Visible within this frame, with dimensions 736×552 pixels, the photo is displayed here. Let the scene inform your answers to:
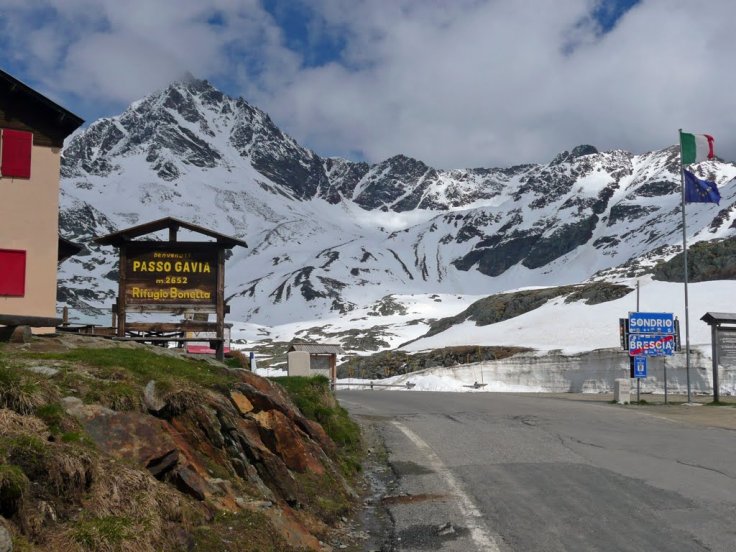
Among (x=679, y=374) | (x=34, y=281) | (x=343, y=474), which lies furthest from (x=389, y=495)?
(x=679, y=374)

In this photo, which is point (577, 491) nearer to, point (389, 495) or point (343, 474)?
point (389, 495)

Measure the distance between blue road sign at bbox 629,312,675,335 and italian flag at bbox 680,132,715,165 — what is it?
6736 mm

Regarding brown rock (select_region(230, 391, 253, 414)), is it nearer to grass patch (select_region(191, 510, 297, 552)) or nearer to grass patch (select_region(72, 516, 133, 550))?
grass patch (select_region(191, 510, 297, 552))

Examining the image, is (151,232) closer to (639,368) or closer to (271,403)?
(271,403)

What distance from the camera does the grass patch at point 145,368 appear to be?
8.66 m

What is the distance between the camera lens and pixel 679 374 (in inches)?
1596

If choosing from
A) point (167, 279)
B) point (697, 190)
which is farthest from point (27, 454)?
point (697, 190)

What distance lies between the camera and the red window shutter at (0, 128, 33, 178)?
1697cm

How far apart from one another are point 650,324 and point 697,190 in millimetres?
6100

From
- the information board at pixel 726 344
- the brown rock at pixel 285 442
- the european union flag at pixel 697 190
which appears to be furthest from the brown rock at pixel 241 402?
the european union flag at pixel 697 190

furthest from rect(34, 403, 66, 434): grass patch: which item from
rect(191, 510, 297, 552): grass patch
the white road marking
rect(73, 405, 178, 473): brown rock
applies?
the white road marking

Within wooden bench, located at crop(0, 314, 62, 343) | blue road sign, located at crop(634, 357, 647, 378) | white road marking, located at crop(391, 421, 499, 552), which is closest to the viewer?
white road marking, located at crop(391, 421, 499, 552)

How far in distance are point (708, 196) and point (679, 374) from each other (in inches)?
543

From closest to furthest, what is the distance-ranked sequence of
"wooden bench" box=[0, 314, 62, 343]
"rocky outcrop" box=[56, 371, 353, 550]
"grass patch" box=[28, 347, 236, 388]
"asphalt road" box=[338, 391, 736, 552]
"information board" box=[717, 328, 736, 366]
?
"rocky outcrop" box=[56, 371, 353, 550], "asphalt road" box=[338, 391, 736, 552], "grass patch" box=[28, 347, 236, 388], "wooden bench" box=[0, 314, 62, 343], "information board" box=[717, 328, 736, 366]
